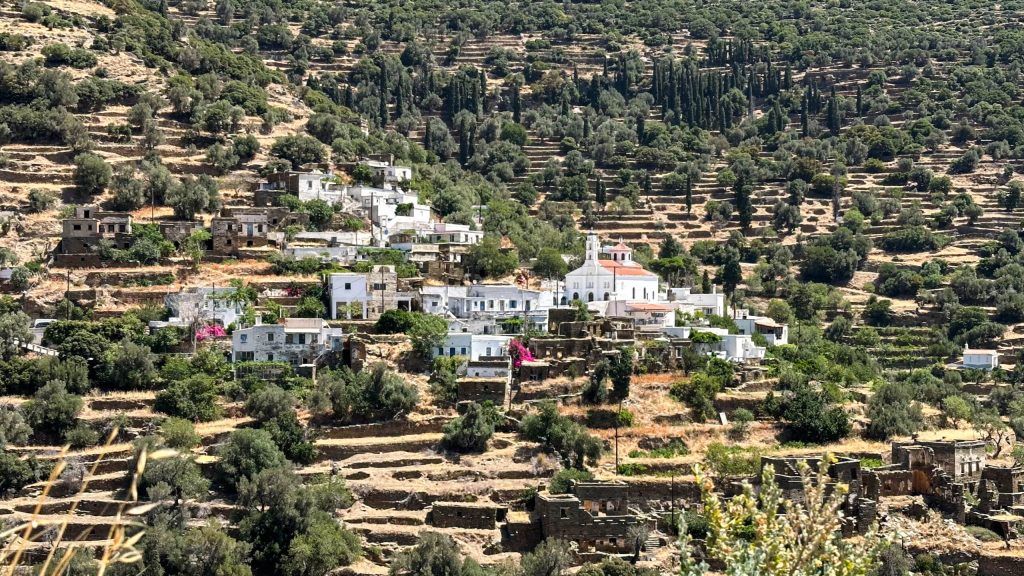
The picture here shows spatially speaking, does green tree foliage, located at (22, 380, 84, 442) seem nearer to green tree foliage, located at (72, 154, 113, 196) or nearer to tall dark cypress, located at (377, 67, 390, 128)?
green tree foliage, located at (72, 154, 113, 196)

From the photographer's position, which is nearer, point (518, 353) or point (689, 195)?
point (518, 353)

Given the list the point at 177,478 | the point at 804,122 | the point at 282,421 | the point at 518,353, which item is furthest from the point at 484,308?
the point at 804,122

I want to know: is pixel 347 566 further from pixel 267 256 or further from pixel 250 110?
pixel 250 110

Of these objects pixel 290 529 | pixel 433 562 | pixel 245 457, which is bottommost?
pixel 433 562

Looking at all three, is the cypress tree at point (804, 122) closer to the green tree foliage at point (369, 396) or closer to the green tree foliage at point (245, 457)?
the green tree foliage at point (369, 396)

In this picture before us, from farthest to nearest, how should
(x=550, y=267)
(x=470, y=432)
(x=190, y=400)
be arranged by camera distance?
(x=550, y=267), (x=190, y=400), (x=470, y=432)

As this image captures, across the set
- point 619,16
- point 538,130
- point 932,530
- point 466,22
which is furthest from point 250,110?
point 619,16

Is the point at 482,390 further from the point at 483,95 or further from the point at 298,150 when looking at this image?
the point at 483,95
